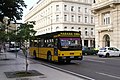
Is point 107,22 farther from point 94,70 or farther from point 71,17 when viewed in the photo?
point 94,70

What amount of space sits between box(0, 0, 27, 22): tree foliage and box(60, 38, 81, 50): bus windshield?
5.08 meters

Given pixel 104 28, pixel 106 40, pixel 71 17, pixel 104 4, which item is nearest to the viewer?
pixel 104 4

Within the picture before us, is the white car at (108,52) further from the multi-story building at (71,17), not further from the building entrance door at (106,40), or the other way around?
the multi-story building at (71,17)

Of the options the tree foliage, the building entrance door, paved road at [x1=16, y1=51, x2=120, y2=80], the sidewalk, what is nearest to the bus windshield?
paved road at [x1=16, y1=51, x2=120, y2=80]

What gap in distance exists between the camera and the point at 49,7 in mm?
86500

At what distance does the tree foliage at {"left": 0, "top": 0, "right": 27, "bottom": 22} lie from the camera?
21.5 metres

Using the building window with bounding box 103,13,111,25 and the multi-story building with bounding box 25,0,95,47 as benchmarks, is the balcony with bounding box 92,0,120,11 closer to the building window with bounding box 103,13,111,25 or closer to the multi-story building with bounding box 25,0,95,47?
the building window with bounding box 103,13,111,25

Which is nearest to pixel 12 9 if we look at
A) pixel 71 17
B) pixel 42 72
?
pixel 42 72

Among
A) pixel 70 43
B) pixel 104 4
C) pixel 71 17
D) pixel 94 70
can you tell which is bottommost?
pixel 94 70

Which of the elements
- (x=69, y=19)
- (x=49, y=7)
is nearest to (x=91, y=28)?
(x=69, y=19)

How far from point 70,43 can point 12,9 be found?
20.2 ft

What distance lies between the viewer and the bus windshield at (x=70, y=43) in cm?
2141

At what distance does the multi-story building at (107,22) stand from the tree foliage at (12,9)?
91.4 ft

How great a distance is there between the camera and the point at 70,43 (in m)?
21.6
